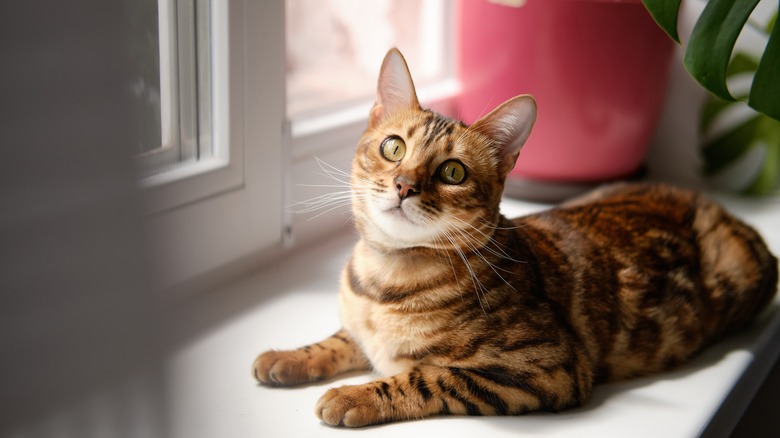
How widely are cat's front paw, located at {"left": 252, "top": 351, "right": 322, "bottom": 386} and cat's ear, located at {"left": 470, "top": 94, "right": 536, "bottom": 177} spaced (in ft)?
1.27

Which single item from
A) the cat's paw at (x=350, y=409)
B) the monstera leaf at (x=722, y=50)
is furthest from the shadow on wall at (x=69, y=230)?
the monstera leaf at (x=722, y=50)

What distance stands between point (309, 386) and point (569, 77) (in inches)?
37.3

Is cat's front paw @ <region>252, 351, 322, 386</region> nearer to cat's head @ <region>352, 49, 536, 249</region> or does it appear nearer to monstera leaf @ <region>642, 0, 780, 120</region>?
cat's head @ <region>352, 49, 536, 249</region>

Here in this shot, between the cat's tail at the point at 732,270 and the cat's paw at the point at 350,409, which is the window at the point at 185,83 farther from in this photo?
the cat's tail at the point at 732,270

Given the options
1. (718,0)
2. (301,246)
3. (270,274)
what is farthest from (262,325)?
(718,0)

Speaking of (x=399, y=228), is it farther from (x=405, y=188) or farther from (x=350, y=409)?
(x=350, y=409)

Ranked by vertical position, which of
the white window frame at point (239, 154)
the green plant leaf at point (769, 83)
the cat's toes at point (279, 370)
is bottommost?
the cat's toes at point (279, 370)

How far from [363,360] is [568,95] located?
2.80 ft

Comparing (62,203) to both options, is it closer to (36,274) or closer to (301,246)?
(36,274)

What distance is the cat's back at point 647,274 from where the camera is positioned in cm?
109

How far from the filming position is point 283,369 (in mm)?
1007

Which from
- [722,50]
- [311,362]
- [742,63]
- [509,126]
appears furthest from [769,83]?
[742,63]

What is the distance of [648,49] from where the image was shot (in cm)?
162

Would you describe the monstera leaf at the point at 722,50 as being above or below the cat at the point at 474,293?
above
